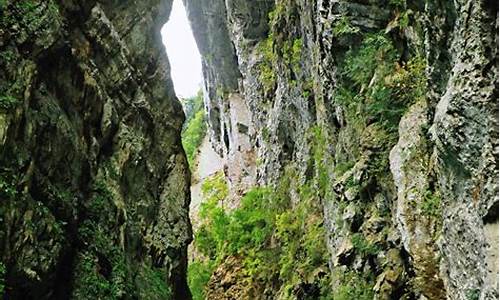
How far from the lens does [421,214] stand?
1025cm

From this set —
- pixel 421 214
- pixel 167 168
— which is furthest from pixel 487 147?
pixel 167 168

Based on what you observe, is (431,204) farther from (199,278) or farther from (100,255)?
(199,278)

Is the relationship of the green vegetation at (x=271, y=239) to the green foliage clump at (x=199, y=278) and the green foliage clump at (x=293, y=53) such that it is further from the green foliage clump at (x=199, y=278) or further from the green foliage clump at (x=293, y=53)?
the green foliage clump at (x=293, y=53)

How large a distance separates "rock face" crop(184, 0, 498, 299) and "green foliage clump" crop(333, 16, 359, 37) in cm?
3

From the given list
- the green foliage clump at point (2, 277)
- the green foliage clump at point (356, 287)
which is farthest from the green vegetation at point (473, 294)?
the green foliage clump at point (2, 277)

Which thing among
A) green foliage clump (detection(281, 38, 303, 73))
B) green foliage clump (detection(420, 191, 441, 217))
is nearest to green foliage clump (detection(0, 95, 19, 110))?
green foliage clump (detection(420, 191, 441, 217))

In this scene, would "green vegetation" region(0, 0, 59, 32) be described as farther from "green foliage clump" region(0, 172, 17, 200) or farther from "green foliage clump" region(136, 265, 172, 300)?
"green foliage clump" region(136, 265, 172, 300)

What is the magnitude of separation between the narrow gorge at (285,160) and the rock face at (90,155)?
51 mm

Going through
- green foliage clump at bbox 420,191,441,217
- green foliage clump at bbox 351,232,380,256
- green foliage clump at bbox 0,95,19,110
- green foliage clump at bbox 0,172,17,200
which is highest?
green foliage clump at bbox 0,95,19,110

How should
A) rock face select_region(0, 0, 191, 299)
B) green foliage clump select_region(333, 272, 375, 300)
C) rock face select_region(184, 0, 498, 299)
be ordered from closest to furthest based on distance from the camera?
rock face select_region(184, 0, 498, 299) → rock face select_region(0, 0, 191, 299) → green foliage clump select_region(333, 272, 375, 300)

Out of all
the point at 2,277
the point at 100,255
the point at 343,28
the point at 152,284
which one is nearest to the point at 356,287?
the point at 152,284

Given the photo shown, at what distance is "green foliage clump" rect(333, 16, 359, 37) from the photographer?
15.9 m

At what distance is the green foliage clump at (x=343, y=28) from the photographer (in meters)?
15.9

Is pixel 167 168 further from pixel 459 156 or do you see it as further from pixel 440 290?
pixel 459 156
